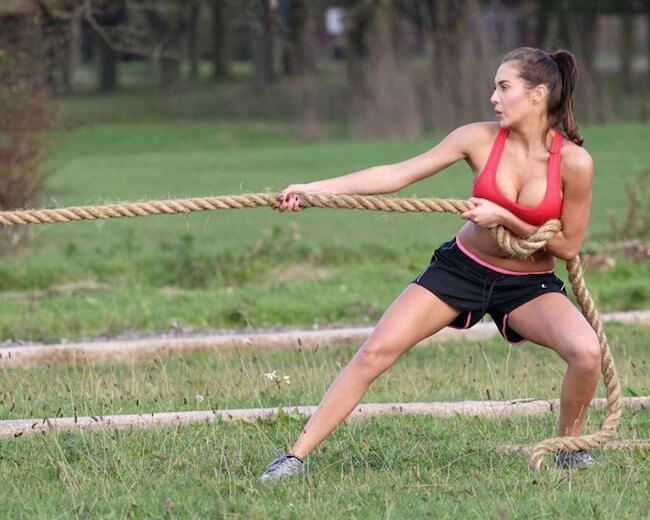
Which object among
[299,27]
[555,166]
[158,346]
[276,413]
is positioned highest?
[555,166]

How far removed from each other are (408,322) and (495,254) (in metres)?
0.42

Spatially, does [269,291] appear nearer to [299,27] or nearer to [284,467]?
[284,467]

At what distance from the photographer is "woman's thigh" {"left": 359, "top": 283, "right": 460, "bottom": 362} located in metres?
5.12

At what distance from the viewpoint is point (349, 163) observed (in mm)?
24375

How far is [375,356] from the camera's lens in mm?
5109

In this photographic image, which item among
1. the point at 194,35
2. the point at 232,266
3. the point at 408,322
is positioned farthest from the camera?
the point at 194,35

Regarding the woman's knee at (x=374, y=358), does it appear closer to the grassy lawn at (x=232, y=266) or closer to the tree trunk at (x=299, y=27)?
the grassy lawn at (x=232, y=266)

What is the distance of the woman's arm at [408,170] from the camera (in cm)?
519

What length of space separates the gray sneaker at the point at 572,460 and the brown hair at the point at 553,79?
1139mm

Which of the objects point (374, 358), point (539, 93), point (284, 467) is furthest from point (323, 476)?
point (539, 93)

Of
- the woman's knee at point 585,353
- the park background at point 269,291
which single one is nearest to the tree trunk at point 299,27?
the park background at point 269,291

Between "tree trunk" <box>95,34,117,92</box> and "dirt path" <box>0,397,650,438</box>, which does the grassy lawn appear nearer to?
"dirt path" <box>0,397,650,438</box>

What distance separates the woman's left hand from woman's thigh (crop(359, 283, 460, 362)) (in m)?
0.34

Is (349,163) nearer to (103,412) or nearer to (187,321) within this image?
(187,321)
